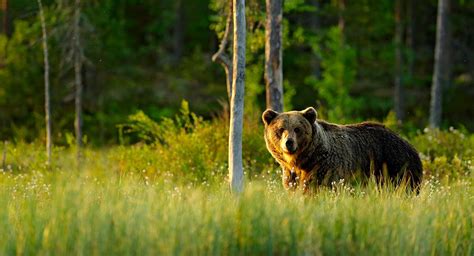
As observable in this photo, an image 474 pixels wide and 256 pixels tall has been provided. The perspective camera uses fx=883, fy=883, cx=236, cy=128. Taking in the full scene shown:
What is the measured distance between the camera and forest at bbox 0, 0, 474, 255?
8141mm

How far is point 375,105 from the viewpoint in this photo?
33594mm

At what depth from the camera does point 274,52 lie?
53.7 feet

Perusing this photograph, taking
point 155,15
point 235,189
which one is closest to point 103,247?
point 235,189

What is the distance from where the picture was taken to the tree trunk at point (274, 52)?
16.0 metres

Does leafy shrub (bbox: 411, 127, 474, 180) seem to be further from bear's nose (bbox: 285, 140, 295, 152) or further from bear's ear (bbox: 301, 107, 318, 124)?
bear's nose (bbox: 285, 140, 295, 152)

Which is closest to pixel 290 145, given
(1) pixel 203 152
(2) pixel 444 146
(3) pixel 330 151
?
(3) pixel 330 151

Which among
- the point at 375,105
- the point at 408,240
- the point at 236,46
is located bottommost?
the point at 375,105

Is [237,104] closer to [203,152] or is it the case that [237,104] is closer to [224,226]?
[224,226]

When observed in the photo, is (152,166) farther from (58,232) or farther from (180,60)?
(180,60)

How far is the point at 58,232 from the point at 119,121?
21675 mm

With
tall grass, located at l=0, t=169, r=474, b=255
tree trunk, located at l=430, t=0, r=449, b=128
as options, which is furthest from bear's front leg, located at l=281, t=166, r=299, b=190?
tree trunk, located at l=430, t=0, r=449, b=128

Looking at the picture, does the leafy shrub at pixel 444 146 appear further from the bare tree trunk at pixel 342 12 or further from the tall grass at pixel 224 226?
the bare tree trunk at pixel 342 12

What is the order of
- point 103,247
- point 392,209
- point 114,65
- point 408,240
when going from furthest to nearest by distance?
point 114,65 → point 392,209 → point 408,240 → point 103,247

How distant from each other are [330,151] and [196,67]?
23.3 m
